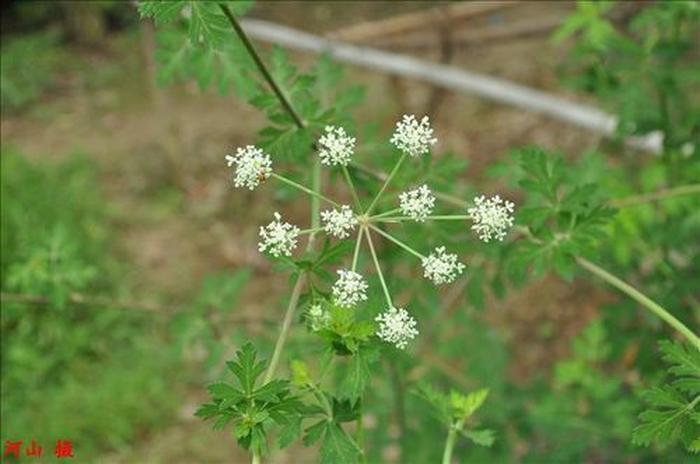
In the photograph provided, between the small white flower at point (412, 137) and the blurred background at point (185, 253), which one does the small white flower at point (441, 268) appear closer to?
the small white flower at point (412, 137)

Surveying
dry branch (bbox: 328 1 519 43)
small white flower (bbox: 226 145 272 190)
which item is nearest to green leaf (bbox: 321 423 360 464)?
small white flower (bbox: 226 145 272 190)

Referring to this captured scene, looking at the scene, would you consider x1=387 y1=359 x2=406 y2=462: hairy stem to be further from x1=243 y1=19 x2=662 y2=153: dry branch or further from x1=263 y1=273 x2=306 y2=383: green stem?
x1=243 y1=19 x2=662 y2=153: dry branch

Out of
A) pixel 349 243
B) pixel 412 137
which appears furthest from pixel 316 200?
pixel 412 137

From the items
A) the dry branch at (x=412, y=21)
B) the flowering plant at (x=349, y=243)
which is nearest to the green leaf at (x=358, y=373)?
the flowering plant at (x=349, y=243)

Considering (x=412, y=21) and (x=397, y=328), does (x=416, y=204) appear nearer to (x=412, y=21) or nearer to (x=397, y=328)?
(x=397, y=328)

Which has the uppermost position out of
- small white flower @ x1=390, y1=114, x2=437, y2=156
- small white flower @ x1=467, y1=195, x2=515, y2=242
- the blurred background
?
the blurred background
